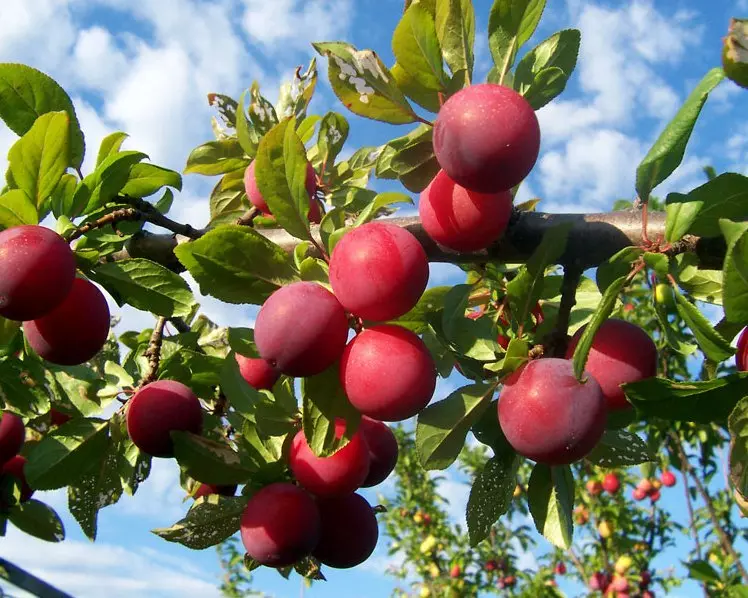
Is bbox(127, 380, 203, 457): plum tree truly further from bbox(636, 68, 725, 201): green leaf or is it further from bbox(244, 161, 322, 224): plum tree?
bbox(636, 68, 725, 201): green leaf

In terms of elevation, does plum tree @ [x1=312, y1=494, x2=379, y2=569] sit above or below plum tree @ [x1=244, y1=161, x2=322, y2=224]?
below

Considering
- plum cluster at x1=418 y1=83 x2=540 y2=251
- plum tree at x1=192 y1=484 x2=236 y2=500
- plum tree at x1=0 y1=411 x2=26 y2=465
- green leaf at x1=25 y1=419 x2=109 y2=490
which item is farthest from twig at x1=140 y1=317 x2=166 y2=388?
plum cluster at x1=418 y1=83 x2=540 y2=251

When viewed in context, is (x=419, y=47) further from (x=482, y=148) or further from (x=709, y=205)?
(x=709, y=205)

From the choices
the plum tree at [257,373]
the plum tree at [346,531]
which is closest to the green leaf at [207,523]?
the plum tree at [346,531]

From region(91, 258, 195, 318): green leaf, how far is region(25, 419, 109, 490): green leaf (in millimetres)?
409

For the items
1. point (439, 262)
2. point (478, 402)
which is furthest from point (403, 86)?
point (478, 402)

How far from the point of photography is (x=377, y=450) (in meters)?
1.32

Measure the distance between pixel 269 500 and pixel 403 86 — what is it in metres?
0.78

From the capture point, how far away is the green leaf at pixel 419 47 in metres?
1.04

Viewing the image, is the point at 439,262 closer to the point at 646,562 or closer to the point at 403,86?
the point at 403,86

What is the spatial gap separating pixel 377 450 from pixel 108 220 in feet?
2.31

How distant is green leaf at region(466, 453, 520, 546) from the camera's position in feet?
3.93

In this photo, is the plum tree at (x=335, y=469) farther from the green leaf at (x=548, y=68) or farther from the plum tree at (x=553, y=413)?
the green leaf at (x=548, y=68)

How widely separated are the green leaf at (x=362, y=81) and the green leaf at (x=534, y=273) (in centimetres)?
33
